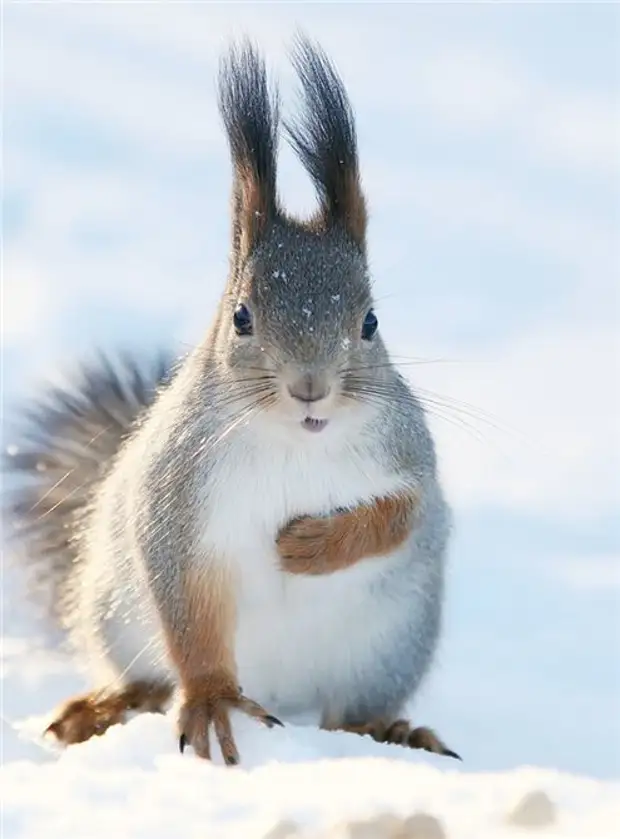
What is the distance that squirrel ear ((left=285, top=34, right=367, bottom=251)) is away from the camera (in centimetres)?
244

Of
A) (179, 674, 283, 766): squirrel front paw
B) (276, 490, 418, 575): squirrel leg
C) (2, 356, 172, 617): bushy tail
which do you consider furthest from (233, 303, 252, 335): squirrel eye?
(2, 356, 172, 617): bushy tail

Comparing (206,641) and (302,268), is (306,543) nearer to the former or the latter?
(206,641)

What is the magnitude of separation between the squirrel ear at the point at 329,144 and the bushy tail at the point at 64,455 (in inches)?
30.4

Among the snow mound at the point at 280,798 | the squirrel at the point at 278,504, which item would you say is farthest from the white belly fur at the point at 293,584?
the snow mound at the point at 280,798

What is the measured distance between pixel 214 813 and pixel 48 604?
5.02 feet

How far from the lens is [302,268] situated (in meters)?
2.29

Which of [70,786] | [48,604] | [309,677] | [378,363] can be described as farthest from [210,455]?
[48,604]

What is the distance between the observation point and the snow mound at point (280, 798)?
1.70 metres

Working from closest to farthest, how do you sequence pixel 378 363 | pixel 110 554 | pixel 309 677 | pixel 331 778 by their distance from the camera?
pixel 331 778
pixel 378 363
pixel 309 677
pixel 110 554

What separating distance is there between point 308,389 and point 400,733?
2.50 ft

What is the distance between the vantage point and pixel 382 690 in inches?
102

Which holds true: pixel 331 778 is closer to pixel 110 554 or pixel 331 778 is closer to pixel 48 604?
pixel 110 554

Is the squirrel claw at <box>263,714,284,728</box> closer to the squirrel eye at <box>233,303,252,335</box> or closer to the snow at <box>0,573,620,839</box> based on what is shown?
the snow at <box>0,573,620,839</box>

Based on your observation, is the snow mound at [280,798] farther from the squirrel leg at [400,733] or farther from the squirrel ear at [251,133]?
the squirrel ear at [251,133]
